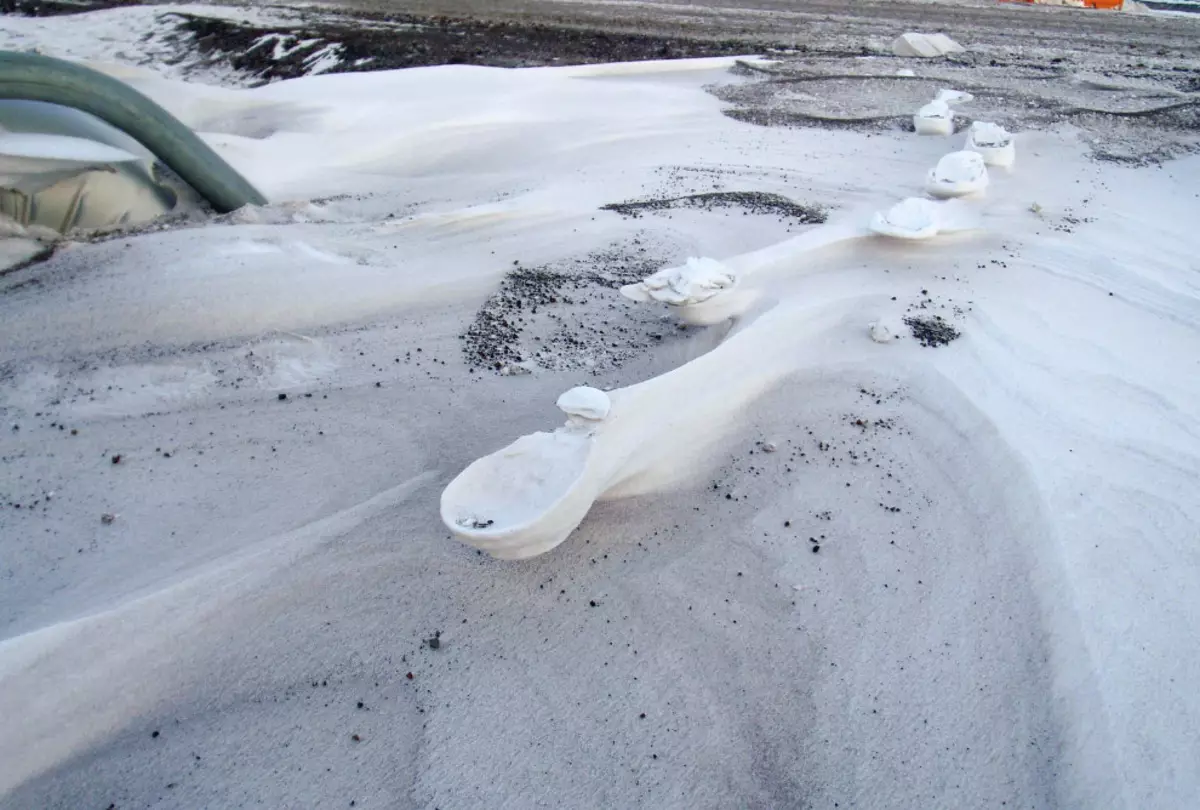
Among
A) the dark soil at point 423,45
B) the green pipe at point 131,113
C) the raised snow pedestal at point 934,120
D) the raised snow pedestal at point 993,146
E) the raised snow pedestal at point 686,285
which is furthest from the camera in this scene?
the dark soil at point 423,45

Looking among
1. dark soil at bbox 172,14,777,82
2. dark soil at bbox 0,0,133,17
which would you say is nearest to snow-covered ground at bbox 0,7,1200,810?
dark soil at bbox 172,14,777,82

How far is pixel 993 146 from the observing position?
473 centimetres

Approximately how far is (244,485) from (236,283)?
3.61 feet

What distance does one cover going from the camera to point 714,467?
2598mm

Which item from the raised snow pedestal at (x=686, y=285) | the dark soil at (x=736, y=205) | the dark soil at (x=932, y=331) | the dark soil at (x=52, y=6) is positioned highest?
the dark soil at (x=52, y=6)

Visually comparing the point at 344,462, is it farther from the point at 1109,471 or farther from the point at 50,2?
the point at 50,2

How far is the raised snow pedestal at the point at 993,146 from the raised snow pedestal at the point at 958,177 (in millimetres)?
420

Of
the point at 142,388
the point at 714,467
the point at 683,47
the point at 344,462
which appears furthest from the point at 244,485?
the point at 683,47

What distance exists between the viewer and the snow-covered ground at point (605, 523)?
5.95ft

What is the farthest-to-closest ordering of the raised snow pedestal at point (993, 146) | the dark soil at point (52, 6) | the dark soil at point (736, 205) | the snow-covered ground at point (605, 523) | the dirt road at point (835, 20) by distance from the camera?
the dark soil at point (52, 6), the dirt road at point (835, 20), the raised snow pedestal at point (993, 146), the dark soil at point (736, 205), the snow-covered ground at point (605, 523)

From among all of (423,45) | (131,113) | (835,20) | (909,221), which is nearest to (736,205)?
(909,221)

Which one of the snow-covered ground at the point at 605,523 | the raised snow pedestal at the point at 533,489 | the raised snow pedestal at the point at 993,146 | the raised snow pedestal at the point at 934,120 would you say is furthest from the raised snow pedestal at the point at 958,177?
the raised snow pedestal at the point at 533,489

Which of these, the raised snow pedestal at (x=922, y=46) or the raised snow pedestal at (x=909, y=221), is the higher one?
the raised snow pedestal at (x=922, y=46)

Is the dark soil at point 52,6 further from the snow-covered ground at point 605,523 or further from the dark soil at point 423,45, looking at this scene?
the snow-covered ground at point 605,523
